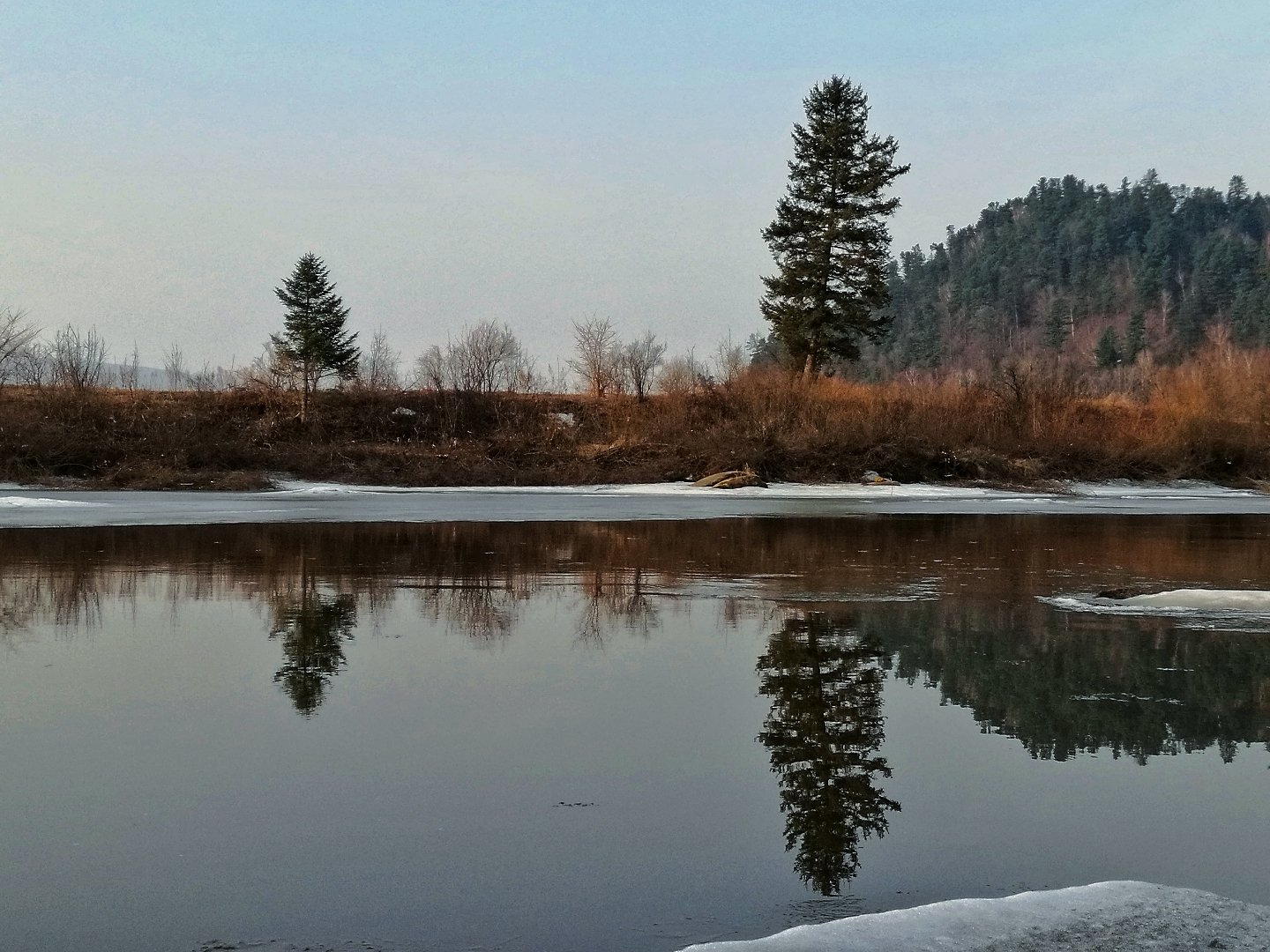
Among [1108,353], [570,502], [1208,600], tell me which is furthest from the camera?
[1108,353]

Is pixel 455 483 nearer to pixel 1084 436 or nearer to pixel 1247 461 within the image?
pixel 1084 436

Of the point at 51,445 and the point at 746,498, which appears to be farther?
the point at 51,445

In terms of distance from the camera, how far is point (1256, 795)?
17.6 ft

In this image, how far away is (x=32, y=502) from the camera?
27.8 metres

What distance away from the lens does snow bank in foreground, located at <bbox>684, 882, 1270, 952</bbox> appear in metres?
3.75

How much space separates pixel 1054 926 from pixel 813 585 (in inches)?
354

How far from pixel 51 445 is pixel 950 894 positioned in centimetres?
4307

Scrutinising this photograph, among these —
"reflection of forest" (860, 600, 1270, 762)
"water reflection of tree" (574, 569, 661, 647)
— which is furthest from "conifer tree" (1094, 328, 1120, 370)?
"reflection of forest" (860, 600, 1270, 762)

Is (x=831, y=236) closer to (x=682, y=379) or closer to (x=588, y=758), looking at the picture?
(x=682, y=379)

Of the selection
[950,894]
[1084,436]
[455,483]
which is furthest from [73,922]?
[1084,436]

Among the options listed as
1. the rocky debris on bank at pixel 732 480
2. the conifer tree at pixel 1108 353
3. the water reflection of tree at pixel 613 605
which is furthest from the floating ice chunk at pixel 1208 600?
the conifer tree at pixel 1108 353

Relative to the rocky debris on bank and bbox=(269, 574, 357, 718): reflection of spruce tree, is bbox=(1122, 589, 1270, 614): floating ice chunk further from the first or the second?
the rocky debris on bank

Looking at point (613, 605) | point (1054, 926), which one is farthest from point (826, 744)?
point (613, 605)

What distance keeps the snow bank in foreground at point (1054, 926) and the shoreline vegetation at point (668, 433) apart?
1453 inches
